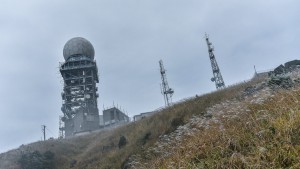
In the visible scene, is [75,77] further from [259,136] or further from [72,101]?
[259,136]

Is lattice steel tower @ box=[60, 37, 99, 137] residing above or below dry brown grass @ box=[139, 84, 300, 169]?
above

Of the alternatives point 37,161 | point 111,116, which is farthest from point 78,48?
point 37,161

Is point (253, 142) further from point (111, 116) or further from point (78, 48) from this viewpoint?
point (78, 48)

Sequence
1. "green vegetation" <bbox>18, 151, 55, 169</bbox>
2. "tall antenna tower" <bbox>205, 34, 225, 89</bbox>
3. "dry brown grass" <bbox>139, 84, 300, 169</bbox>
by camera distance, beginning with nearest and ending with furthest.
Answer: "dry brown grass" <bbox>139, 84, 300, 169</bbox>, "green vegetation" <bbox>18, 151, 55, 169</bbox>, "tall antenna tower" <bbox>205, 34, 225, 89</bbox>

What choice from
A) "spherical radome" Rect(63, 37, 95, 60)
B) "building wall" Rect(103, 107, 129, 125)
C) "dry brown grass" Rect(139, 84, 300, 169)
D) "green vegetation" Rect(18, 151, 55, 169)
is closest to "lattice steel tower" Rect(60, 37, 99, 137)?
"spherical radome" Rect(63, 37, 95, 60)

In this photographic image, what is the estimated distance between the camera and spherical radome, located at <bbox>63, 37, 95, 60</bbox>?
6925cm

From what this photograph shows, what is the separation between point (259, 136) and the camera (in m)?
6.07

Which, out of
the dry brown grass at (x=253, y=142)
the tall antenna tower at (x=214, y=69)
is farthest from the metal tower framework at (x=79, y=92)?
the dry brown grass at (x=253, y=142)

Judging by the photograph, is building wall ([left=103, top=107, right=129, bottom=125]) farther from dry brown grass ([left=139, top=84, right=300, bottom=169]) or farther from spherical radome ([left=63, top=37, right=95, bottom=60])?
dry brown grass ([left=139, top=84, right=300, bottom=169])

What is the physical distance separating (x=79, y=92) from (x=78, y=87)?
1187mm

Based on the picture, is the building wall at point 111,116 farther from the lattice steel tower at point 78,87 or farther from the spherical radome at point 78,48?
the spherical radome at point 78,48

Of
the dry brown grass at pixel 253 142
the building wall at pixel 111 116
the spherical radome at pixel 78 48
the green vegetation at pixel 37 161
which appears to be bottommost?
the dry brown grass at pixel 253 142

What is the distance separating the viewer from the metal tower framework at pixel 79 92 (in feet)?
210

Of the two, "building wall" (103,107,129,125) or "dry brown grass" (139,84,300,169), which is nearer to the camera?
"dry brown grass" (139,84,300,169)
